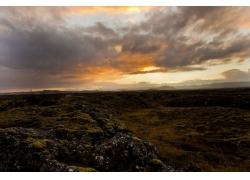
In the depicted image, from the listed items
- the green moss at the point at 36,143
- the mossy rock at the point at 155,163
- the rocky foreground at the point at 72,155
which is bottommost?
the mossy rock at the point at 155,163

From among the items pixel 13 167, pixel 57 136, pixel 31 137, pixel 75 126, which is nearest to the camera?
pixel 13 167

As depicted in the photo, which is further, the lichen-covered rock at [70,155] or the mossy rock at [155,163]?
the mossy rock at [155,163]

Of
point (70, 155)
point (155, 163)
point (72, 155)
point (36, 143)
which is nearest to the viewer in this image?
point (155, 163)

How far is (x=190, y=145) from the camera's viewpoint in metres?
31.8

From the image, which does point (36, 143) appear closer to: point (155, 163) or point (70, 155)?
point (70, 155)

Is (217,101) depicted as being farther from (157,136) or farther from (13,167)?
(13,167)

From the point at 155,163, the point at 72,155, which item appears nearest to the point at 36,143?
the point at 72,155

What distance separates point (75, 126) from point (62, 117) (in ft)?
24.4

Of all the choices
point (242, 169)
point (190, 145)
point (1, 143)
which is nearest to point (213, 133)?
point (190, 145)

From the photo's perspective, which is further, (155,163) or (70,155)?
(70,155)

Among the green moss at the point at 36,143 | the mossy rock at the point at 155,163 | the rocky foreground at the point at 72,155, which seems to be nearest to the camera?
the rocky foreground at the point at 72,155

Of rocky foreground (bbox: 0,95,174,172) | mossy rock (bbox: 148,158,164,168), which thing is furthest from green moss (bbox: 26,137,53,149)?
mossy rock (bbox: 148,158,164,168)

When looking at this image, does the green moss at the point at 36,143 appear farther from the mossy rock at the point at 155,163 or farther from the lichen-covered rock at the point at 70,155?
the mossy rock at the point at 155,163

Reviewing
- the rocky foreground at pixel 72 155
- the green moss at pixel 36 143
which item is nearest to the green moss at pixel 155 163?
the rocky foreground at pixel 72 155
